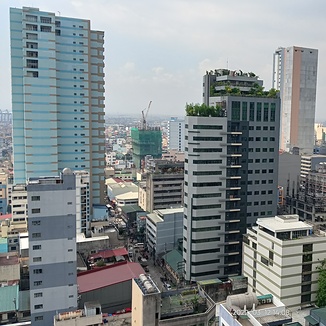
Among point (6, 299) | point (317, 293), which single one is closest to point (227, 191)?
point (317, 293)

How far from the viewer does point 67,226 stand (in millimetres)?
24172

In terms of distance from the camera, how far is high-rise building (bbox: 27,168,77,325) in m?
23.5

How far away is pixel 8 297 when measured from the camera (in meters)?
27.4

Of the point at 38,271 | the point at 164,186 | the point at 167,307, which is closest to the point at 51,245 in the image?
the point at 38,271

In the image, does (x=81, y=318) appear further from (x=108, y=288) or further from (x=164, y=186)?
(x=164, y=186)

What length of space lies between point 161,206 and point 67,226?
1170 inches

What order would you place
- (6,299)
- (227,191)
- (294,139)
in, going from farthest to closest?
(294,139), (227,191), (6,299)

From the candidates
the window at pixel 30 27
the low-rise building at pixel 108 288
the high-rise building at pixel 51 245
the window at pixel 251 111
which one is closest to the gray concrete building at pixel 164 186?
A: the window at pixel 251 111

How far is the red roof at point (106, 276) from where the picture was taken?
94.8 ft

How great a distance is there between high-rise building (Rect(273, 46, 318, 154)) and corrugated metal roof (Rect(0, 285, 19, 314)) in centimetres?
8076

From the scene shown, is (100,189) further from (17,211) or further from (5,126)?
(5,126)

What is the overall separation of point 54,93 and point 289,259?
37.6 metres

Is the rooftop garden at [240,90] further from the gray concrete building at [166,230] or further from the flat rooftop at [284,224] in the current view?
the gray concrete building at [166,230]

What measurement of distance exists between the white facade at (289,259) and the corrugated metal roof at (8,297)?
1779 centimetres
